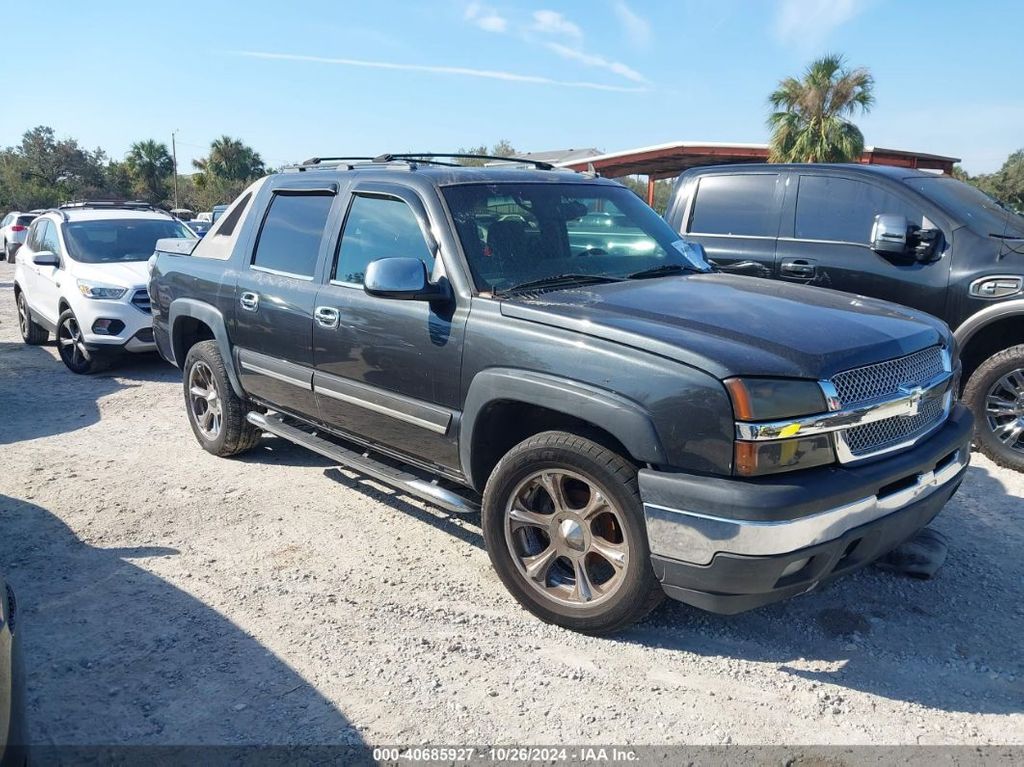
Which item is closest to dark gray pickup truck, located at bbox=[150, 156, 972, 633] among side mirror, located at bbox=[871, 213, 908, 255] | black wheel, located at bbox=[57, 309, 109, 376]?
side mirror, located at bbox=[871, 213, 908, 255]

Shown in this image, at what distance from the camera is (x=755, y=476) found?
2.70 meters

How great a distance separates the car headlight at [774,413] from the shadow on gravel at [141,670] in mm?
1644

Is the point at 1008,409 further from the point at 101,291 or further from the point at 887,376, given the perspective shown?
the point at 101,291

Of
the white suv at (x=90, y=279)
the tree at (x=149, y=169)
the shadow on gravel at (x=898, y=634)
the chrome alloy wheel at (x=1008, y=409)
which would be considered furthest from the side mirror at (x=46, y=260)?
the tree at (x=149, y=169)

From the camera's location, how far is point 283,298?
177 inches

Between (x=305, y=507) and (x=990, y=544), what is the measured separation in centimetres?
378

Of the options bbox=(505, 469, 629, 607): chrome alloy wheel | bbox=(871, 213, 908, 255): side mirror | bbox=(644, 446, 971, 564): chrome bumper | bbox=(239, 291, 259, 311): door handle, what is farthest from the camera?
bbox=(871, 213, 908, 255): side mirror

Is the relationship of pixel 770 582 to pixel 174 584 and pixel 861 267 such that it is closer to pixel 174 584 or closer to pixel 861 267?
pixel 174 584

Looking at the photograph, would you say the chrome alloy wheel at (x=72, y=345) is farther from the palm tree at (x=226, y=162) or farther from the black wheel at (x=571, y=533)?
the palm tree at (x=226, y=162)

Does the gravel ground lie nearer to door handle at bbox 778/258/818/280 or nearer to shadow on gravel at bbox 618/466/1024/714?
shadow on gravel at bbox 618/466/1024/714

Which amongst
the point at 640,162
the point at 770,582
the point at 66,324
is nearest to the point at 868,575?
the point at 770,582

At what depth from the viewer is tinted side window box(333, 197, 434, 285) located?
3.87 m

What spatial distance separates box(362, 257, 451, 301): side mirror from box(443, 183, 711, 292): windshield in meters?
0.24

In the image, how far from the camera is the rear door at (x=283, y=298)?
4.40 meters
